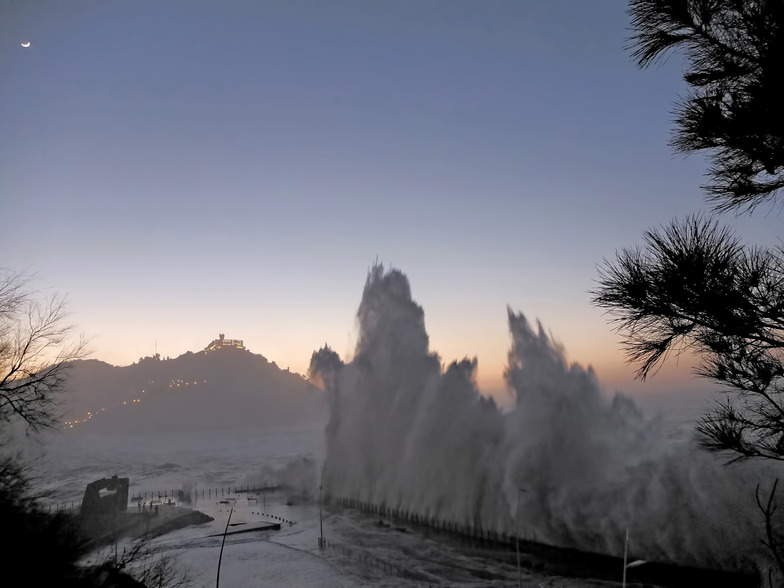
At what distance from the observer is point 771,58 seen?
6.30 metres

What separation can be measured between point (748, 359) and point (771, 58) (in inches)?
166

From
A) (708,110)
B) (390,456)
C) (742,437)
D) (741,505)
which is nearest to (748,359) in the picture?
(742,437)

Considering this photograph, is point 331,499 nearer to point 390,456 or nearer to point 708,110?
point 390,456

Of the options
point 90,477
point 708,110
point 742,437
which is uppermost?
point 708,110

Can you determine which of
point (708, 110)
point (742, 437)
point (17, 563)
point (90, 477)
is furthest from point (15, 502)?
point (90, 477)

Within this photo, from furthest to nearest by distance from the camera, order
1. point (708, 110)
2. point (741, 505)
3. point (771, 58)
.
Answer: point (741, 505) → point (708, 110) → point (771, 58)

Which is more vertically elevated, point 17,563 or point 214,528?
point 17,563

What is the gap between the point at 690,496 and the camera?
59.9 metres

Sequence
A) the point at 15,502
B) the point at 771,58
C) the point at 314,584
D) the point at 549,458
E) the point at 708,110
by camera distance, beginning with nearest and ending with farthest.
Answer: the point at 771,58 < the point at 708,110 < the point at 15,502 < the point at 314,584 < the point at 549,458

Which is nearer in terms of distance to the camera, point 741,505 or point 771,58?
point 771,58

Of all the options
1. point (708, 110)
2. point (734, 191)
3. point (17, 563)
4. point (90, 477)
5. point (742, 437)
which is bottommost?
point (90, 477)

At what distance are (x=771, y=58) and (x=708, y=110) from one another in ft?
3.16

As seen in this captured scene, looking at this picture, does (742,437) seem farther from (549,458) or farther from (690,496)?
(549,458)

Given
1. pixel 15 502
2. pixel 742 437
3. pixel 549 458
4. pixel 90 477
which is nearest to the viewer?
pixel 742 437
